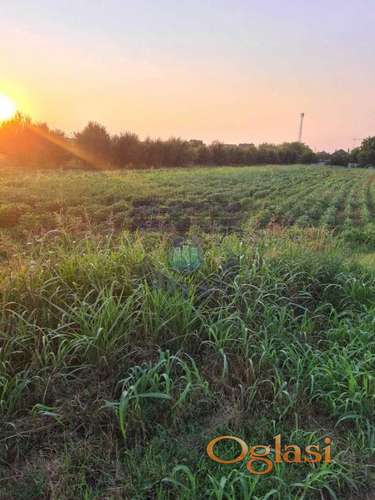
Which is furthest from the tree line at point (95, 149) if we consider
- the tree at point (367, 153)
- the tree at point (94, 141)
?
the tree at point (367, 153)

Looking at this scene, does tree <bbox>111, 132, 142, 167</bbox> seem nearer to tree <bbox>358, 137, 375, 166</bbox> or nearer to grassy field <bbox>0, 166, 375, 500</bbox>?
grassy field <bbox>0, 166, 375, 500</bbox>

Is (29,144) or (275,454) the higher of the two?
(29,144)

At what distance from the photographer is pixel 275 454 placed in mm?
1611

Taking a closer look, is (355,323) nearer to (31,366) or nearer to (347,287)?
(347,287)

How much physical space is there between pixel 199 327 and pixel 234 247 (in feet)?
4.39

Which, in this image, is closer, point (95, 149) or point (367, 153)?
point (95, 149)

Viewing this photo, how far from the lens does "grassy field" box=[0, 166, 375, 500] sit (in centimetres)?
152

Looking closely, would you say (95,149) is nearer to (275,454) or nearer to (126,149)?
(126,149)

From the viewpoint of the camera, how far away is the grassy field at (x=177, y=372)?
59.7 inches

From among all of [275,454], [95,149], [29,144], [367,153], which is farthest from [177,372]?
[367,153]

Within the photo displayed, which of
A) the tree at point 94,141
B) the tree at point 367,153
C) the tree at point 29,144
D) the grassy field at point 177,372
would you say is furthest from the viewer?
the tree at point 367,153

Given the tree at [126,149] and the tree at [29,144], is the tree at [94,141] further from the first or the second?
the tree at [29,144]

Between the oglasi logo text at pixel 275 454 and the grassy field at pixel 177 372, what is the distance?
1.4 inches

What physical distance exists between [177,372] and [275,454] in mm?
748
